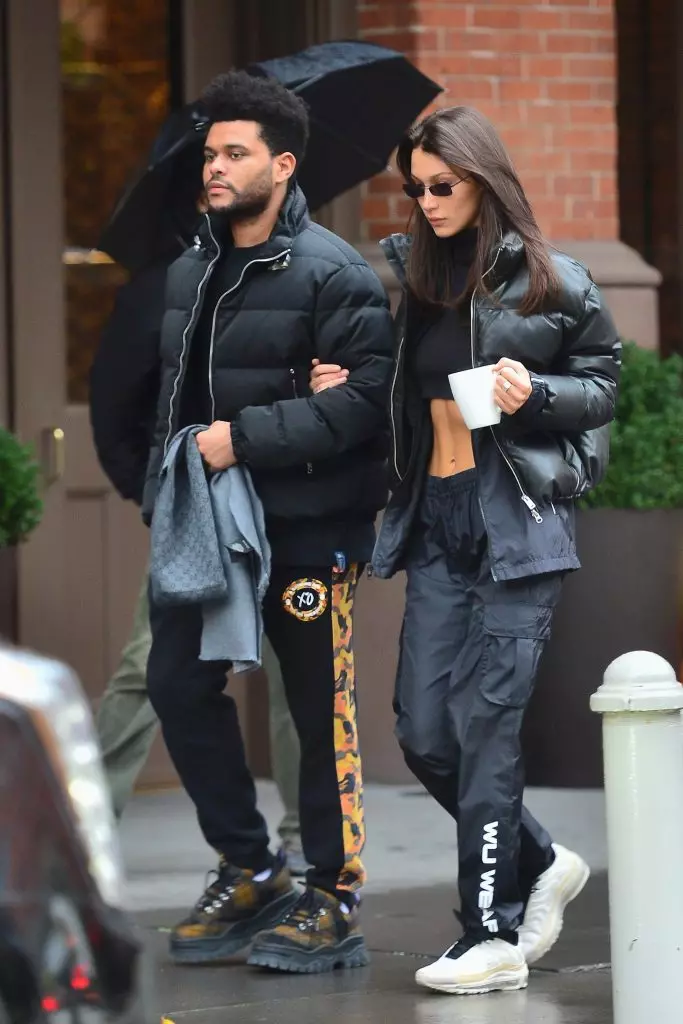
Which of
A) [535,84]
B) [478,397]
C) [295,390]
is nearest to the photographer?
[478,397]

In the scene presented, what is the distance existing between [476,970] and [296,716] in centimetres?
87

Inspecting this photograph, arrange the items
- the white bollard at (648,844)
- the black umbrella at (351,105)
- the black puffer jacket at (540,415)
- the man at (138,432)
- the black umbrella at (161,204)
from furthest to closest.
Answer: the black umbrella at (351,105) → the black umbrella at (161,204) → the man at (138,432) → the black puffer jacket at (540,415) → the white bollard at (648,844)

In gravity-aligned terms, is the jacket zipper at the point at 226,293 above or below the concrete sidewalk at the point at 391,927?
above

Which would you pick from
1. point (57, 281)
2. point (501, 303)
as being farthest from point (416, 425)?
point (57, 281)

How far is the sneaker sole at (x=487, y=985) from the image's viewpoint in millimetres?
5289

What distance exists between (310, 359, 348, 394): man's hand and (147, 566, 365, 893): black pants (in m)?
0.49

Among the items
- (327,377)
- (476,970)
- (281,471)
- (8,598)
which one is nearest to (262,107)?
(327,377)

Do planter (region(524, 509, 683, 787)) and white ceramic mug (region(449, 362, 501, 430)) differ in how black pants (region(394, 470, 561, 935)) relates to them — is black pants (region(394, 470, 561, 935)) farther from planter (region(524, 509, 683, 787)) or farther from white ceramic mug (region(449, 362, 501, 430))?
planter (region(524, 509, 683, 787))

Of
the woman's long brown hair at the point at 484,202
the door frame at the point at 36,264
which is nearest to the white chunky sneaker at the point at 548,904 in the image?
the woman's long brown hair at the point at 484,202

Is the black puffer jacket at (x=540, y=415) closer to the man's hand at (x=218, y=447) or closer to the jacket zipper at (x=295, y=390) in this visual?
the jacket zipper at (x=295, y=390)

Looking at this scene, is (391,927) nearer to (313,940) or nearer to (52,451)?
(313,940)

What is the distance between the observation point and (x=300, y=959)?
5.57 m

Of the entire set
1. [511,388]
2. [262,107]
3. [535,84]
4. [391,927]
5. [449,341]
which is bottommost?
[391,927]

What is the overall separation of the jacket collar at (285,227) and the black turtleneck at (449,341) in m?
0.45
